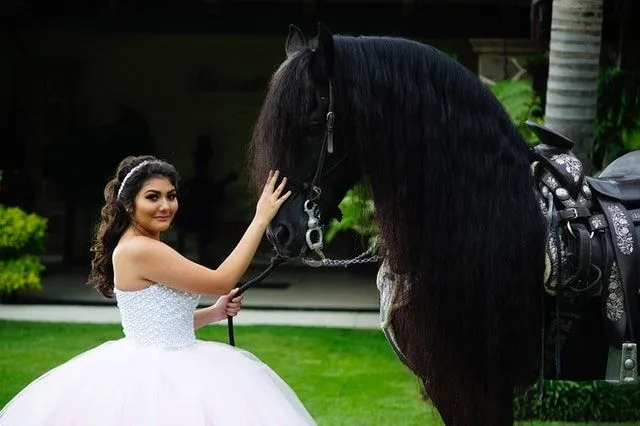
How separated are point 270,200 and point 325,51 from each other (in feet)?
1.60

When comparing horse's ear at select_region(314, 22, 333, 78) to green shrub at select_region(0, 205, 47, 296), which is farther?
green shrub at select_region(0, 205, 47, 296)

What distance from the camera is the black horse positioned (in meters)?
3.64

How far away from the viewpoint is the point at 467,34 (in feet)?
38.7

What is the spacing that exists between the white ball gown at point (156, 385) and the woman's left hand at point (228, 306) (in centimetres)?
14

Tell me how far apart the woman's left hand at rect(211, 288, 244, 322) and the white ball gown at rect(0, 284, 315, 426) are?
0.14 metres

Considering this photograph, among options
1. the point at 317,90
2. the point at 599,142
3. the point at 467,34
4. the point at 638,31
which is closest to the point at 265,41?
the point at 467,34

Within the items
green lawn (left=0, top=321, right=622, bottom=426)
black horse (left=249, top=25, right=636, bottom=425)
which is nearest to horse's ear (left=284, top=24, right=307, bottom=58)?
black horse (left=249, top=25, right=636, bottom=425)

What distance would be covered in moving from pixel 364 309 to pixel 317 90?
8.51 meters

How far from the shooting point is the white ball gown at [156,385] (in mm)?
3805

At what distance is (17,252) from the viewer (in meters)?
11.4

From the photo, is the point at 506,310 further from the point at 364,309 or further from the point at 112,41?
the point at 112,41

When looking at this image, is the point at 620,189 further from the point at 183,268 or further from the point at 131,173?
the point at 131,173

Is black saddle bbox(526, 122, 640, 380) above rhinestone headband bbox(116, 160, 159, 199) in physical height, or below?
below

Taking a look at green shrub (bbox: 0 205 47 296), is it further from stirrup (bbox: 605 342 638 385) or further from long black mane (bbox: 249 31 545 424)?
stirrup (bbox: 605 342 638 385)
